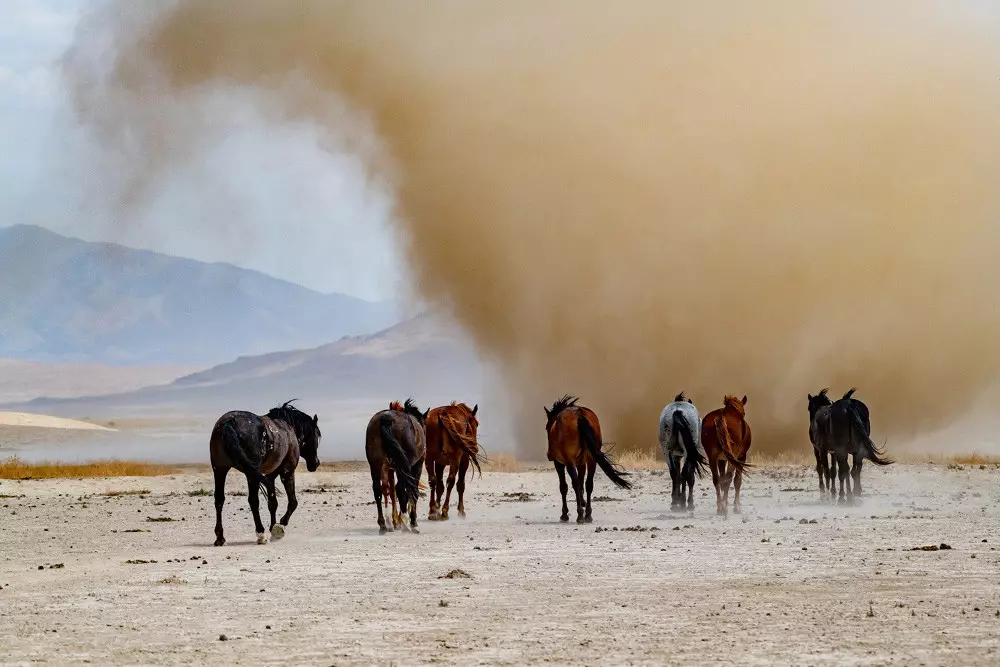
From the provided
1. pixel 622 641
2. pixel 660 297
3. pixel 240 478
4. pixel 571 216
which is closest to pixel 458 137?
pixel 571 216

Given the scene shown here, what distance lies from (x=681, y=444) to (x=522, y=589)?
9.15 metres

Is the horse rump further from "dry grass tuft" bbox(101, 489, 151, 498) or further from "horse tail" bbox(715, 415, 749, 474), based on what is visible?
"dry grass tuft" bbox(101, 489, 151, 498)

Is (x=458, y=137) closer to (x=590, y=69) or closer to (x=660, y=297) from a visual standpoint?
(x=590, y=69)

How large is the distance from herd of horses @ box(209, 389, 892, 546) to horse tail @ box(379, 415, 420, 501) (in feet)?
0.04

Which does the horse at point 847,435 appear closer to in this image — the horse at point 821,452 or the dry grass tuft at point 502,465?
the horse at point 821,452

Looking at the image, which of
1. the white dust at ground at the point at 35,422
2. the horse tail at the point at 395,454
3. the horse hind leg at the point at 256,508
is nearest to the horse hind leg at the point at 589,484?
the horse tail at the point at 395,454

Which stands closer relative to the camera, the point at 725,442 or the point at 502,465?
the point at 725,442

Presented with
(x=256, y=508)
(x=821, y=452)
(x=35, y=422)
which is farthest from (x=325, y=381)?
(x=256, y=508)

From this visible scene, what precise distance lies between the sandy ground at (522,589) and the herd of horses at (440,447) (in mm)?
579

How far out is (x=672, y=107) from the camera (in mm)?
44250

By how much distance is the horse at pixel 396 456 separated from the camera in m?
18.2

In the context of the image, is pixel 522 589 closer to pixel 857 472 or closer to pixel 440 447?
pixel 440 447

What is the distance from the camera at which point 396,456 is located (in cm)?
1812

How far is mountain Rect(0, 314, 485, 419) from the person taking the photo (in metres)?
145
